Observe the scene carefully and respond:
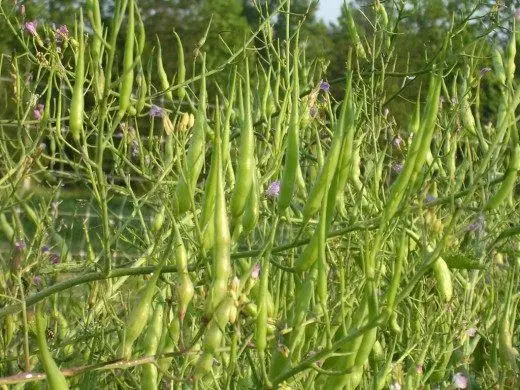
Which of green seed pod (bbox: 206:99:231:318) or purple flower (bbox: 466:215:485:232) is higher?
green seed pod (bbox: 206:99:231:318)

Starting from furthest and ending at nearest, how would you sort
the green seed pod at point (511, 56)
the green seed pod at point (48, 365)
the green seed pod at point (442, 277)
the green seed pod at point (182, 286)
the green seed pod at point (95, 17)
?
the green seed pod at point (511, 56) < the green seed pod at point (442, 277) < the green seed pod at point (95, 17) < the green seed pod at point (182, 286) < the green seed pod at point (48, 365)

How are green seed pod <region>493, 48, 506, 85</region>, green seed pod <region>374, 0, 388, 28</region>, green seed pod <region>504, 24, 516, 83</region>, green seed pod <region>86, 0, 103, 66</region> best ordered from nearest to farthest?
green seed pod <region>86, 0, 103, 66</region>
green seed pod <region>504, 24, 516, 83</region>
green seed pod <region>493, 48, 506, 85</region>
green seed pod <region>374, 0, 388, 28</region>

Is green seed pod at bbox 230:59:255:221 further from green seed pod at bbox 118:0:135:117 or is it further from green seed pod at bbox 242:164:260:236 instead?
green seed pod at bbox 118:0:135:117

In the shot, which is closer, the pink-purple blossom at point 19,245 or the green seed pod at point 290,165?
the green seed pod at point 290,165

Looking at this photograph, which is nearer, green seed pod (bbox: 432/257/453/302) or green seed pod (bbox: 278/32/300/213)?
green seed pod (bbox: 278/32/300/213)

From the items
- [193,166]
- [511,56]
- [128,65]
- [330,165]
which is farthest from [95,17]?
[511,56]

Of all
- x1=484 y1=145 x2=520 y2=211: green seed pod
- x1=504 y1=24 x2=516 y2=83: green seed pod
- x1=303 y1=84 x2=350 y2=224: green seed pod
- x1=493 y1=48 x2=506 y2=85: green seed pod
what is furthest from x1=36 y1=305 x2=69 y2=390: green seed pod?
x1=493 y1=48 x2=506 y2=85: green seed pod

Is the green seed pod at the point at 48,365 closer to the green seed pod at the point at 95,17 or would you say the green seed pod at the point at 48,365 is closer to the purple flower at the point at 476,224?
the green seed pod at the point at 95,17

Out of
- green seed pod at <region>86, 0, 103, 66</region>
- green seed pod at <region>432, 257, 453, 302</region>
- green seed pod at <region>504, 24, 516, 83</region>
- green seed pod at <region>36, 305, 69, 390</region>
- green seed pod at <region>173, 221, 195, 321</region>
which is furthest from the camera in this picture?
green seed pod at <region>504, 24, 516, 83</region>

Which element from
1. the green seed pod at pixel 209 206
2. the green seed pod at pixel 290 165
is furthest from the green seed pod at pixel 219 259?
the green seed pod at pixel 290 165

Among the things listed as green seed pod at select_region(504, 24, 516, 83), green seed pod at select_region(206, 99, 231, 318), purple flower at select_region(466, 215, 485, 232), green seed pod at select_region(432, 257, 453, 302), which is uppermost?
green seed pod at select_region(504, 24, 516, 83)

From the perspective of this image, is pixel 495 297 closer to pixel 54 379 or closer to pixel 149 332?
pixel 149 332

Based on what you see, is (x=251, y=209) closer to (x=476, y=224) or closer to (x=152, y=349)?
(x=152, y=349)

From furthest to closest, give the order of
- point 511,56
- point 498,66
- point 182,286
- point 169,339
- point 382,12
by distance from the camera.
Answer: point 382,12
point 498,66
point 511,56
point 169,339
point 182,286
